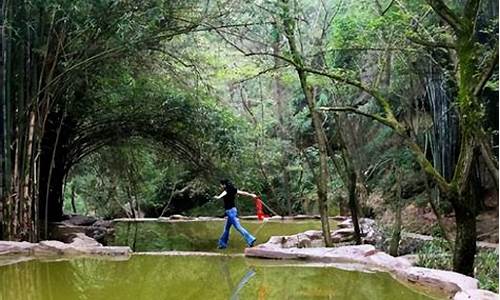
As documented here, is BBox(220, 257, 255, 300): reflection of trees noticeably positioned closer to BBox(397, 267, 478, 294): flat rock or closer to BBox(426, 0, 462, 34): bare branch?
BBox(397, 267, 478, 294): flat rock

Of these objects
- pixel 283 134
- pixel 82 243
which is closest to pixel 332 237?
pixel 82 243

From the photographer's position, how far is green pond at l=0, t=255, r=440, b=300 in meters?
4.41

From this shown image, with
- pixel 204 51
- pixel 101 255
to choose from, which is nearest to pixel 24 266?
pixel 101 255

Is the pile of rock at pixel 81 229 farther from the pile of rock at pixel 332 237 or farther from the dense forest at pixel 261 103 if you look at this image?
the pile of rock at pixel 332 237

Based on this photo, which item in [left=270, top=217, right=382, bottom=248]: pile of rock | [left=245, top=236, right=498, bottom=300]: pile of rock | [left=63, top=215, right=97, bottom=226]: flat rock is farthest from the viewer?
[left=63, top=215, right=97, bottom=226]: flat rock

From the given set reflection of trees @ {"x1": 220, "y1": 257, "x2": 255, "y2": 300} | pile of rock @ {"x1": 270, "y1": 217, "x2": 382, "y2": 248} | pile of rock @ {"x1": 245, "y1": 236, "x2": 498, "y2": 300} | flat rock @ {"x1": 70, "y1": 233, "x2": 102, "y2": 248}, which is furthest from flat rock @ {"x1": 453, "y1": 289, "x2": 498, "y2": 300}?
flat rock @ {"x1": 70, "y1": 233, "x2": 102, "y2": 248}

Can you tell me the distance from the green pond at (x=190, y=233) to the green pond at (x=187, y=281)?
6.63 ft

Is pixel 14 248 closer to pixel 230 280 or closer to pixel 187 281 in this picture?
pixel 187 281

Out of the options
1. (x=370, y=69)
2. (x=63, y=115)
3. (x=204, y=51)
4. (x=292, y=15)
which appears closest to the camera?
(x=292, y=15)

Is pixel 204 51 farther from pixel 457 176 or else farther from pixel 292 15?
pixel 457 176

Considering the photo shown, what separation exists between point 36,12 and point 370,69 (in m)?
7.23

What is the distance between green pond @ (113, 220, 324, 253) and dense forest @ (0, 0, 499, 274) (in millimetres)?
967

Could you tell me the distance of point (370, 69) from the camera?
1209cm

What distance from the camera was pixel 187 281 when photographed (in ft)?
16.5
